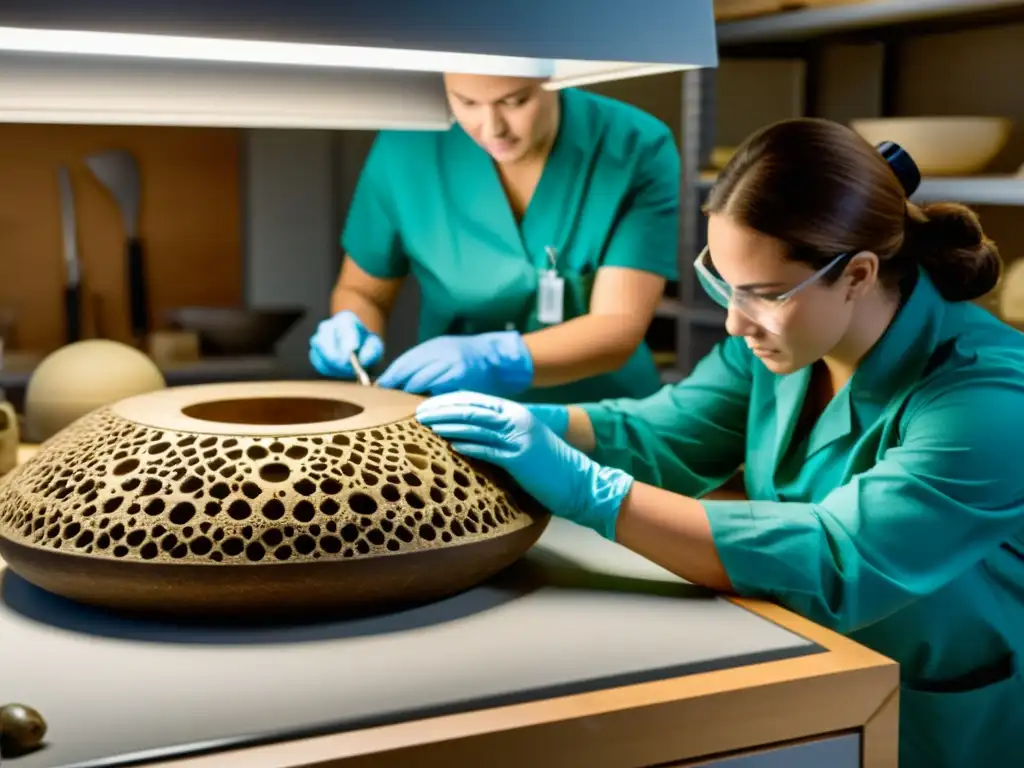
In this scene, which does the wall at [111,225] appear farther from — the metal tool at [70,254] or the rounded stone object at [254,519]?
the rounded stone object at [254,519]

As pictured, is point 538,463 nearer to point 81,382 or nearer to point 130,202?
point 81,382

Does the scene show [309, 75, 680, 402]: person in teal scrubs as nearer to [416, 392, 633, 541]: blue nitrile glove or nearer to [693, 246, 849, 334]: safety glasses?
[693, 246, 849, 334]: safety glasses

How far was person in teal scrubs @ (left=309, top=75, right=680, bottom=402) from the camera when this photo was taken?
2184 mm

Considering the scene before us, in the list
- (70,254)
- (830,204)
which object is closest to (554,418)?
(830,204)

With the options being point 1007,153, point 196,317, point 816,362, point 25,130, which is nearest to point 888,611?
point 816,362

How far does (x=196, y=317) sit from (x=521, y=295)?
1.64 meters

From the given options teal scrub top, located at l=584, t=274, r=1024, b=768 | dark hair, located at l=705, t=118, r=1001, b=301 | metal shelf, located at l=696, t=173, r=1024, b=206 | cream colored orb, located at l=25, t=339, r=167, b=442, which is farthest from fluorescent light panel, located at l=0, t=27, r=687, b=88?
metal shelf, located at l=696, t=173, r=1024, b=206

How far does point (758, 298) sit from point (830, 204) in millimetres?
135

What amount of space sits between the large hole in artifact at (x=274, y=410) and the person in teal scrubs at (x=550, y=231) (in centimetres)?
68

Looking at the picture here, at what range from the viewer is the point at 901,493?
1.23 m

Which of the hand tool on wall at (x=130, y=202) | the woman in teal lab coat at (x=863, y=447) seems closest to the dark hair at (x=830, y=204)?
the woman in teal lab coat at (x=863, y=447)

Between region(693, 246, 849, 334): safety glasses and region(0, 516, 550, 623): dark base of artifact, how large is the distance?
436 millimetres

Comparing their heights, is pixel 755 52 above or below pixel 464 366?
above

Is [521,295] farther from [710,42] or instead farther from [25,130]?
[25,130]
